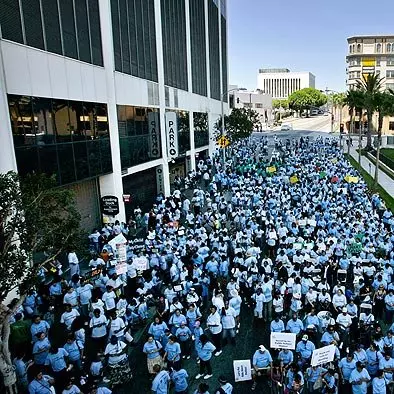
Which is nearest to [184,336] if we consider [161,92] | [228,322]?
[228,322]

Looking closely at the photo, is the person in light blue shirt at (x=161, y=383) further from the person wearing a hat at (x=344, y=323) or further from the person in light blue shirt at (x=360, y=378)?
the person wearing a hat at (x=344, y=323)

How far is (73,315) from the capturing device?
34.2 feet

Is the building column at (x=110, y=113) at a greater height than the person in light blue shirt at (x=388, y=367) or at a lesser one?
greater

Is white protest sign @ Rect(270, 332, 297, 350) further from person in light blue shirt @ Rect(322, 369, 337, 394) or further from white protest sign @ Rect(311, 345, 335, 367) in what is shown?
person in light blue shirt @ Rect(322, 369, 337, 394)

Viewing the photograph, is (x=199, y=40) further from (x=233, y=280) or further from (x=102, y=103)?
(x=233, y=280)

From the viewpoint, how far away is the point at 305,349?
9.08 meters

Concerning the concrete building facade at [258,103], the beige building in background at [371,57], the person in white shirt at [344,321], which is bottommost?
the person in white shirt at [344,321]

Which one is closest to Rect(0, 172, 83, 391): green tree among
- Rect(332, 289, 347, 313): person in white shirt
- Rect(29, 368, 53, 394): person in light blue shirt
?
Rect(29, 368, 53, 394): person in light blue shirt

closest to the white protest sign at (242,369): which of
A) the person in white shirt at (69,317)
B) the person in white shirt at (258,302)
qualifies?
the person in white shirt at (258,302)

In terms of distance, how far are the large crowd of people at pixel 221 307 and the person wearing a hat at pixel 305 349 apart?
0.9 inches

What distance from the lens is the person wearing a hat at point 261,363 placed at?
902cm

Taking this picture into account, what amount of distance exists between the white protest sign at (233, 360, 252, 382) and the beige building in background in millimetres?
100023

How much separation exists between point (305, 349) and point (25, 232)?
22.2ft

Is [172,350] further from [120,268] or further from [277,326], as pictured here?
[120,268]
